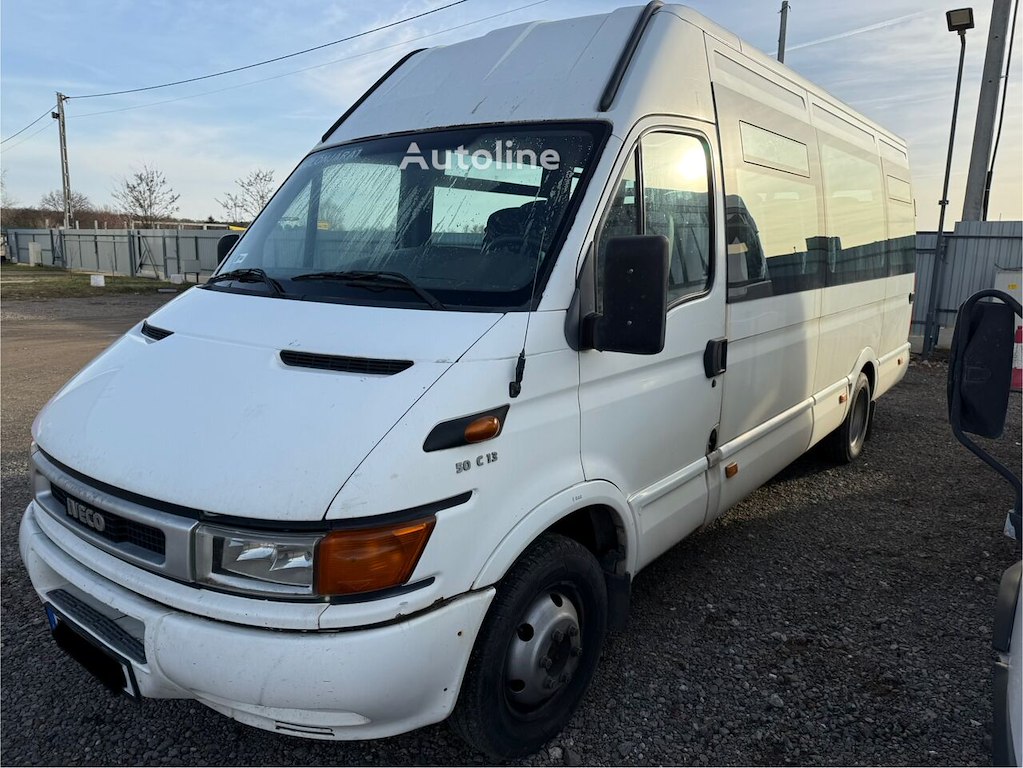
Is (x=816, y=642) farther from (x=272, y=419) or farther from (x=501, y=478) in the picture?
(x=272, y=419)

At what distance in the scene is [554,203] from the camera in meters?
2.80

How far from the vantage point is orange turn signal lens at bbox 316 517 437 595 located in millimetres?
2072

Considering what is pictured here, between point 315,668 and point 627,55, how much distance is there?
262cm

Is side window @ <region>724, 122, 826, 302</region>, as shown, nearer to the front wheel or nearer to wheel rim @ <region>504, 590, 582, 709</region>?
the front wheel

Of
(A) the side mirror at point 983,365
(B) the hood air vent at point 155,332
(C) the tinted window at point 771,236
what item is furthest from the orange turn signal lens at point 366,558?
(C) the tinted window at point 771,236

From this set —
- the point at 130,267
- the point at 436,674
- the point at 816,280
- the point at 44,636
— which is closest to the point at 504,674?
the point at 436,674

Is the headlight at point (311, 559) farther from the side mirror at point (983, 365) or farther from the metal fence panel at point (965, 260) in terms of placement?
the metal fence panel at point (965, 260)

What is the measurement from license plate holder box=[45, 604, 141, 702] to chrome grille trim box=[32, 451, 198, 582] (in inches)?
11.7

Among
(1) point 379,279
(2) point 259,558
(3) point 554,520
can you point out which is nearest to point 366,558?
(2) point 259,558

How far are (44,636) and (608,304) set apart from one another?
10.2ft

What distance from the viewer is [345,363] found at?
95.2 inches

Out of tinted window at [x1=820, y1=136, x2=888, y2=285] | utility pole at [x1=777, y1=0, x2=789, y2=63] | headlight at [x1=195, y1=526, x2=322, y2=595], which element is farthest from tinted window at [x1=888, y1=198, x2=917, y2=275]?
utility pole at [x1=777, y1=0, x2=789, y2=63]

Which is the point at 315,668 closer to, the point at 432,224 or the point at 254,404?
the point at 254,404

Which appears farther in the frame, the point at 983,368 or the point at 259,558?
the point at 259,558
